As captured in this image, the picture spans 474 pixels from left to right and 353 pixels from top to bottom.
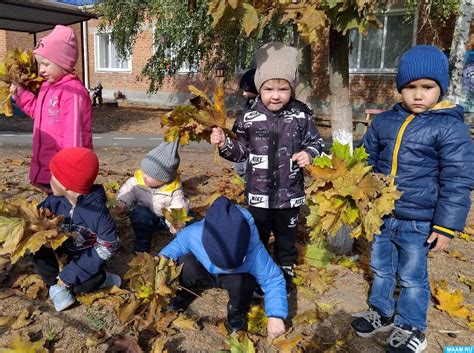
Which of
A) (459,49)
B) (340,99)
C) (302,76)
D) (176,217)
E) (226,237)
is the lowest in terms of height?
(176,217)

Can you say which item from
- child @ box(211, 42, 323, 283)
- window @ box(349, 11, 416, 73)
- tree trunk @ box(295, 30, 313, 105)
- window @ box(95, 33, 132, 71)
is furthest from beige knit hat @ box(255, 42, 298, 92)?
window @ box(95, 33, 132, 71)

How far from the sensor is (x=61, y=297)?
8.63 feet

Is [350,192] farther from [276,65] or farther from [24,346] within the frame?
[24,346]

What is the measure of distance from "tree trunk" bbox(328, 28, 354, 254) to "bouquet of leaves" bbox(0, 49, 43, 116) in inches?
89.3

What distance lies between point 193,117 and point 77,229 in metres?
1.02

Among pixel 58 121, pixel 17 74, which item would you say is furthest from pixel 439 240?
pixel 17 74

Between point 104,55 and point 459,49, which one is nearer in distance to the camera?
point 459,49

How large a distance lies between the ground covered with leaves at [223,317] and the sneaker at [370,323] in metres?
0.05

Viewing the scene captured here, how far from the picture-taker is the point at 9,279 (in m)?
2.96

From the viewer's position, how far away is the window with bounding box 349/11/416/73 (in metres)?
13.6

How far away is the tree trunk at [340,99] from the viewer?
347 cm

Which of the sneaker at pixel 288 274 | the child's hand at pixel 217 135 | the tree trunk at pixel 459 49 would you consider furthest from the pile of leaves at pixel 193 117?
the tree trunk at pixel 459 49

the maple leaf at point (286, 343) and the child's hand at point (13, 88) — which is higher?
the child's hand at point (13, 88)

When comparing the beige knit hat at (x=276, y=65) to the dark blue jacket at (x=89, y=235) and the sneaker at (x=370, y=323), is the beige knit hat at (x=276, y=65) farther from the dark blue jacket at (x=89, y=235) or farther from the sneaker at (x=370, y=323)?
the sneaker at (x=370, y=323)
